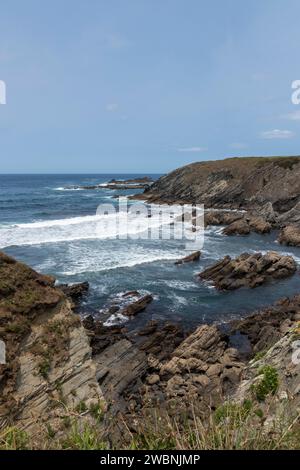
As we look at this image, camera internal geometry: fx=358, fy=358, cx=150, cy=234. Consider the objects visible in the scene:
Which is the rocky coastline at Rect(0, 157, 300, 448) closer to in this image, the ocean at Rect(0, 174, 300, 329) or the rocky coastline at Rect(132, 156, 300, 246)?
the ocean at Rect(0, 174, 300, 329)

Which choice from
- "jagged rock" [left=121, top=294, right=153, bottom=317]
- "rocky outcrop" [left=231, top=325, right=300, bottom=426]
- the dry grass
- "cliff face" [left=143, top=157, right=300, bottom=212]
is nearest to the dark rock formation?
"rocky outcrop" [left=231, top=325, right=300, bottom=426]

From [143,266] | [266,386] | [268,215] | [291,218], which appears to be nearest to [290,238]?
[291,218]

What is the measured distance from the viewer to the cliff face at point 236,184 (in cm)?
6282

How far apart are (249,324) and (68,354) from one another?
12.9m

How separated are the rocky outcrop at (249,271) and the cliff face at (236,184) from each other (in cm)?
3319

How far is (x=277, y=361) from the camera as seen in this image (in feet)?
34.9

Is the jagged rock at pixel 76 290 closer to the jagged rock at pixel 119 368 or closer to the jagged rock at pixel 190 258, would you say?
the jagged rock at pixel 119 368

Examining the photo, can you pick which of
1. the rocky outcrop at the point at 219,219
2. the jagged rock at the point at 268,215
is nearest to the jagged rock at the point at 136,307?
the rocky outcrop at the point at 219,219

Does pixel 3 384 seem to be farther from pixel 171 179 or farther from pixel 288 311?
pixel 171 179

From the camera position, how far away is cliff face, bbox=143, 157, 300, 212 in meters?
62.8

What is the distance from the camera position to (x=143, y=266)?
102ft

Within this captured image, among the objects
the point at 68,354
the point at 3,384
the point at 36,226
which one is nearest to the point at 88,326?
the point at 68,354

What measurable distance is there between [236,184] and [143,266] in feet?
149

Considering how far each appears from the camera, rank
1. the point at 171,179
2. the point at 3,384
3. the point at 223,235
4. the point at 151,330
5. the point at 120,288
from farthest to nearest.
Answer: the point at 171,179
the point at 223,235
the point at 120,288
the point at 151,330
the point at 3,384
